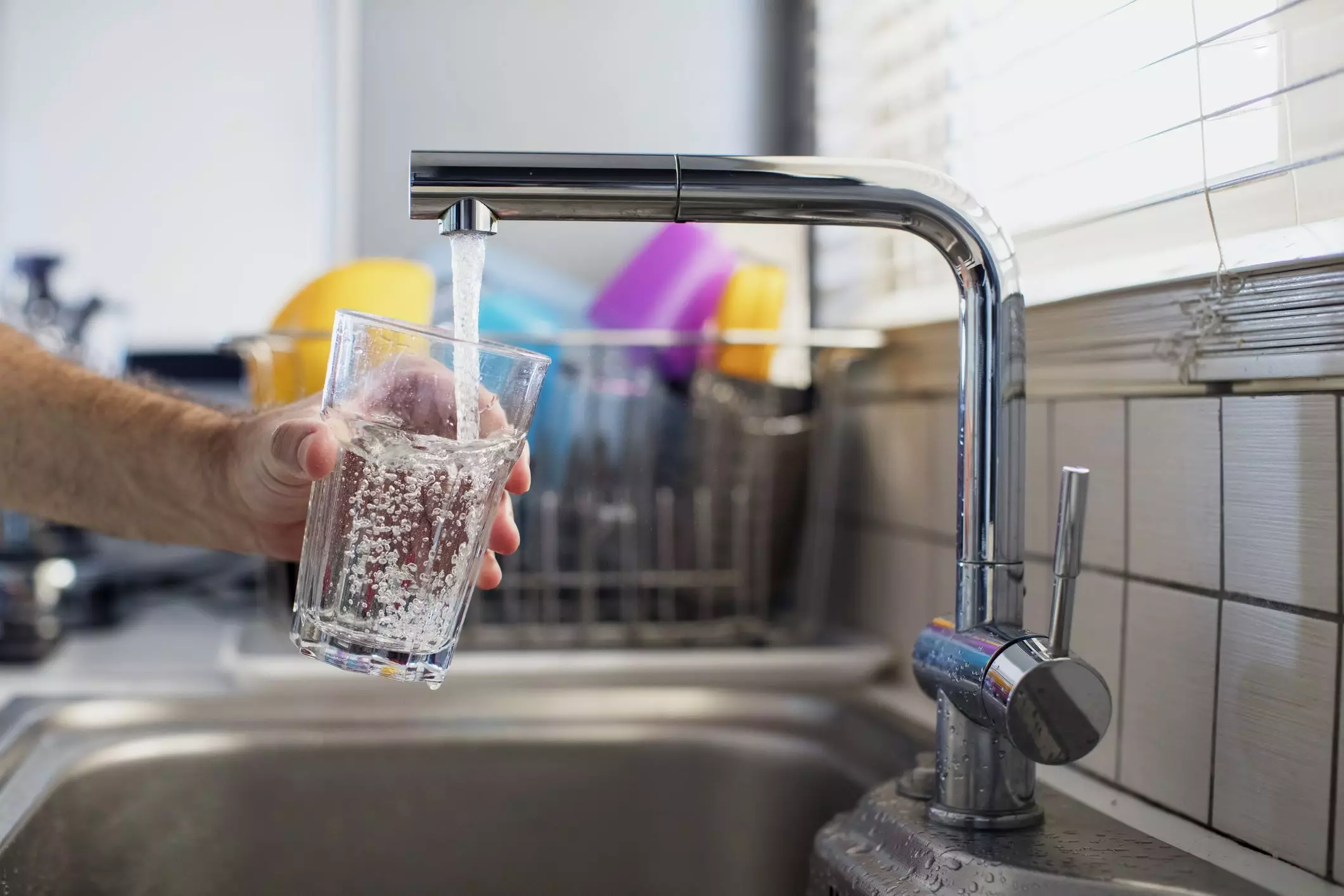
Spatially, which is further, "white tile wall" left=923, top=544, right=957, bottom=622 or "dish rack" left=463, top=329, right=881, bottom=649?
"dish rack" left=463, top=329, right=881, bottom=649

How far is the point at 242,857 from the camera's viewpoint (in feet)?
2.82

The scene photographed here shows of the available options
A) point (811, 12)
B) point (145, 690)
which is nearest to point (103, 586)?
point (145, 690)

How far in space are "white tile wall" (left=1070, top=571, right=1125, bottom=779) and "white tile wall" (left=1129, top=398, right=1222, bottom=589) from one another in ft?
0.09

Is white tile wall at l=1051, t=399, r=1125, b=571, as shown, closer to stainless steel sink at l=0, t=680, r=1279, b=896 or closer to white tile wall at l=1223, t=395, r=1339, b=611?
white tile wall at l=1223, t=395, r=1339, b=611

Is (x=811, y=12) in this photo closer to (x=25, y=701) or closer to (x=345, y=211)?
(x=345, y=211)

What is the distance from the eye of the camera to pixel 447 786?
3.01ft

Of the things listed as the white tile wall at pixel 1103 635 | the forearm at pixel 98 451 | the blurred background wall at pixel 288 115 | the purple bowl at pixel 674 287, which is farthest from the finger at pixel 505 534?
the blurred background wall at pixel 288 115

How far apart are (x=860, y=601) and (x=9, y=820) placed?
744 mm

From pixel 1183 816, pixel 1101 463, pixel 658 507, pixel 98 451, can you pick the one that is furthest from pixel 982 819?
pixel 98 451

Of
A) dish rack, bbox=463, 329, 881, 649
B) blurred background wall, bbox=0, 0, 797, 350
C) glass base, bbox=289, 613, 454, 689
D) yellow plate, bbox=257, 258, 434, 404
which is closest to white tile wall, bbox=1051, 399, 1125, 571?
dish rack, bbox=463, 329, 881, 649

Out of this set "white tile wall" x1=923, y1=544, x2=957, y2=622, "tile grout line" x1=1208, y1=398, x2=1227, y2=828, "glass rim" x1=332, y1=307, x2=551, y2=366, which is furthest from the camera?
"white tile wall" x1=923, y1=544, x2=957, y2=622

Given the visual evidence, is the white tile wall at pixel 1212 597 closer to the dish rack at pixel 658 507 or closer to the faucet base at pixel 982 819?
the faucet base at pixel 982 819

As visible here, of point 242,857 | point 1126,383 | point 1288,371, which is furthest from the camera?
point 242,857

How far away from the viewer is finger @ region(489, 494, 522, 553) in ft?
2.15
